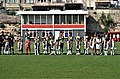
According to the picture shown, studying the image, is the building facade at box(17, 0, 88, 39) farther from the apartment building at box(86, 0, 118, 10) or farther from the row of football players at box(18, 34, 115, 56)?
the row of football players at box(18, 34, 115, 56)

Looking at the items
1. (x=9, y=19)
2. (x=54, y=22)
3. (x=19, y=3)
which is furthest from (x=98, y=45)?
(x=19, y=3)

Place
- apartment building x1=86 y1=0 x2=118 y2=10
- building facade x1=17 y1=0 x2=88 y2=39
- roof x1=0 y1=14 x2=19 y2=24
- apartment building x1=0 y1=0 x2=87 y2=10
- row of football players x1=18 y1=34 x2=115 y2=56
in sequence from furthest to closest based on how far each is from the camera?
apartment building x1=86 y1=0 x2=118 y2=10, apartment building x1=0 y1=0 x2=87 y2=10, roof x1=0 y1=14 x2=19 y2=24, building facade x1=17 y1=0 x2=88 y2=39, row of football players x1=18 y1=34 x2=115 y2=56

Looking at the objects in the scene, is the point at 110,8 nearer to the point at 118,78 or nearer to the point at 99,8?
the point at 99,8

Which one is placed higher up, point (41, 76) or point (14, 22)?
point (41, 76)

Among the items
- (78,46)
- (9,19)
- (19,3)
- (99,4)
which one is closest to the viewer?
(78,46)

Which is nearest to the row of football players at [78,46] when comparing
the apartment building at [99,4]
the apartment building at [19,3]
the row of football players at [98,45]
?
the row of football players at [98,45]

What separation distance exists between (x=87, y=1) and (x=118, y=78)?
73.1m

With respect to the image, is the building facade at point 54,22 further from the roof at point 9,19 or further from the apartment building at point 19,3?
the apartment building at point 19,3

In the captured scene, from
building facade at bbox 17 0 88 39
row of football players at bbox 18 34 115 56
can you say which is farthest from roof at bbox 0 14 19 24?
row of football players at bbox 18 34 115 56

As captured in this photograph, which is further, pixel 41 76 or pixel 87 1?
pixel 87 1

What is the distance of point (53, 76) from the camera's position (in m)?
16.7

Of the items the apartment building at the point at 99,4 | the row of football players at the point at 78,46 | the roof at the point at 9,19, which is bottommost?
the roof at the point at 9,19

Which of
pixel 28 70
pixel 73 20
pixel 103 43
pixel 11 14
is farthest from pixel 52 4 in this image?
pixel 28 70

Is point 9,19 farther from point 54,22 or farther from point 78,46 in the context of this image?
point 78,46
